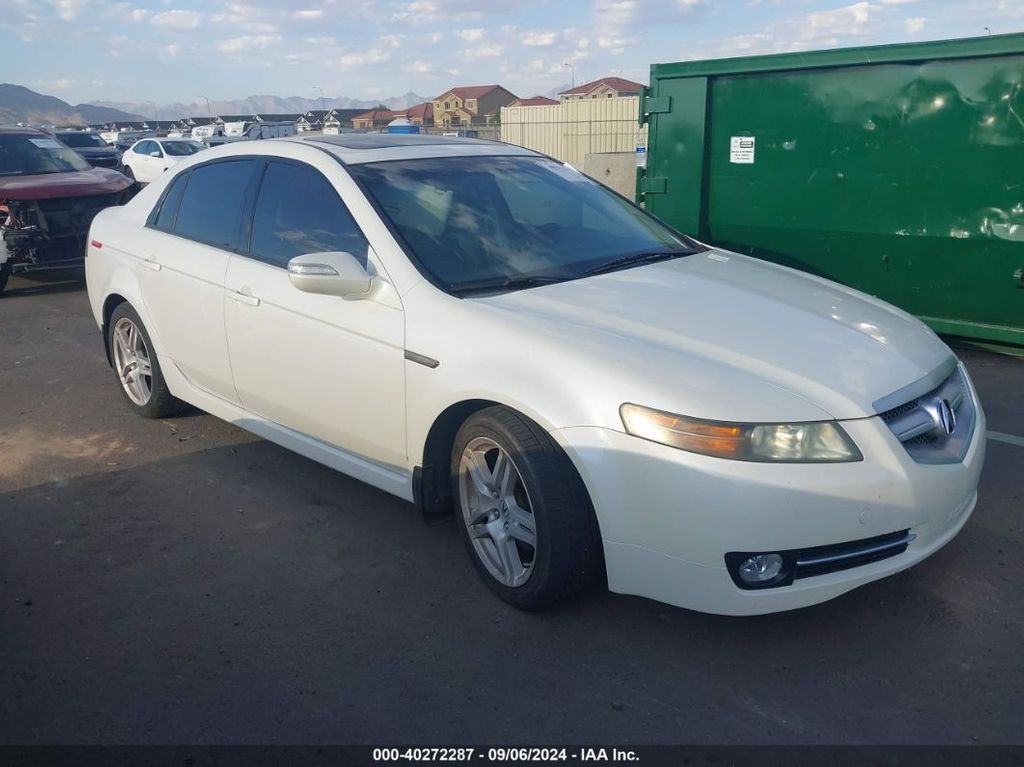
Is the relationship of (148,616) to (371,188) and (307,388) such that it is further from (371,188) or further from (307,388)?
(371,188)

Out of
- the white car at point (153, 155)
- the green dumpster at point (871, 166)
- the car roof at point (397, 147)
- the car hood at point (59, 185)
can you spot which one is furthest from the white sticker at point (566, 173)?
the white car at point (153, 155)

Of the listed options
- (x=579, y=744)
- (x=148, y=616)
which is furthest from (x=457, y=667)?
(x=148, y=616)

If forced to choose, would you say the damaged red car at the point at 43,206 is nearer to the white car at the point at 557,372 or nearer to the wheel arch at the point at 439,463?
the white car at the point at 557,372

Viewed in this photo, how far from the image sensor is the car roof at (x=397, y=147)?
13.8 feet

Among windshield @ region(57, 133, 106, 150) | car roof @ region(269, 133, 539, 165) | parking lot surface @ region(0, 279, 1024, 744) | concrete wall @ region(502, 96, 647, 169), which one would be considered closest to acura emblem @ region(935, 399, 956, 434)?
parking lot surface @ region(0, 279, 1024, 744)

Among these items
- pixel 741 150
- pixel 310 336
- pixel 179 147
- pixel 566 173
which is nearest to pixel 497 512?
pixel 310 336

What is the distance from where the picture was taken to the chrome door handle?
13.8 ft

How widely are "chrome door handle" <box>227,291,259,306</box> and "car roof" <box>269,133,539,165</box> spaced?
0.75 metres

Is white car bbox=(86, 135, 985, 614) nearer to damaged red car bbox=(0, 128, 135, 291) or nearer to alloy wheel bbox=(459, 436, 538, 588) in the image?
alloy wheel bbox=(459, 436, 538, 588)

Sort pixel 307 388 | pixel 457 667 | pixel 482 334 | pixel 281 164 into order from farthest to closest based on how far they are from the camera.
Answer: pixel 281 164, pixel 307 388, pixel 482 334, pixel 457 667

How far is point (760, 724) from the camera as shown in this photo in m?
2.73

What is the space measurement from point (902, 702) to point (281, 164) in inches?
135

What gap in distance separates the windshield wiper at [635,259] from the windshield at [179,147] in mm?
21795

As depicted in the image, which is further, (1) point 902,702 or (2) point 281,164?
(2) point 281,164
